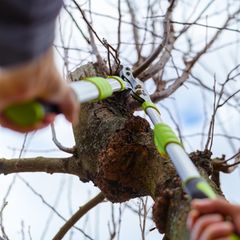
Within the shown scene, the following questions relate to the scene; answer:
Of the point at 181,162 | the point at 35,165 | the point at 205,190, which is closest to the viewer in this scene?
the point at 205,190

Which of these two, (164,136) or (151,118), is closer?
(164,136)

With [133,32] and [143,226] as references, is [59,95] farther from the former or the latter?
[133,32]

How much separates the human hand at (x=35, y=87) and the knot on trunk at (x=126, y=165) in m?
0.58

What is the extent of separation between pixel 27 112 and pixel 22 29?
5.7 inches

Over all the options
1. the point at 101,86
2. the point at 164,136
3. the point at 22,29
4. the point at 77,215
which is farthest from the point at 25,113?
the point at 77,215

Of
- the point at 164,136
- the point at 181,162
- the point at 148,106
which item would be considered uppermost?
the point at 148,106

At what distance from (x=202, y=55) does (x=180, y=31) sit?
6.9 inches

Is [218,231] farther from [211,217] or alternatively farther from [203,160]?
[203,160]

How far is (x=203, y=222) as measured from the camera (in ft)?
2.46

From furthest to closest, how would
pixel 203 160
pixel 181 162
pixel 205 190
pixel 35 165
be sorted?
pixel 35 165 → pixel 203 160 → pixel 181 162 → pixel 205 190

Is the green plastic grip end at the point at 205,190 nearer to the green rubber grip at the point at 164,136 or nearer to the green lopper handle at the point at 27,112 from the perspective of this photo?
the green rubber grip at the point at 164,136

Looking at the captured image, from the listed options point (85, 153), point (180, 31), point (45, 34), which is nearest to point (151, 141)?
point (85, 153)

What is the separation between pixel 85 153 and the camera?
1.52m

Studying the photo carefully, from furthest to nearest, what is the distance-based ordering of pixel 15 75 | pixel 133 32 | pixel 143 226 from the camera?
pixel 133 32, pixel 143 226, pixel 15 75
